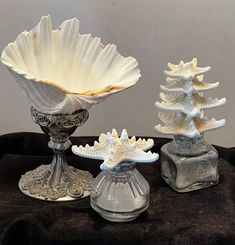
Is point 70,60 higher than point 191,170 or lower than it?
higher

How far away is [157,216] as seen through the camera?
0.64 meters

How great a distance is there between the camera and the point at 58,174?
71cm

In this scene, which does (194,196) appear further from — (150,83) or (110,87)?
(150,83)

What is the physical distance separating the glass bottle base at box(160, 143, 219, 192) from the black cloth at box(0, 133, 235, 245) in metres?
0.01

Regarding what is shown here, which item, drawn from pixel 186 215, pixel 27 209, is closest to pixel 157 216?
pixel 186 215

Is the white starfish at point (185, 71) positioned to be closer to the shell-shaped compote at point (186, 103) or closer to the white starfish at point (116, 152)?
the shell-shaped compote at point (186, 103)

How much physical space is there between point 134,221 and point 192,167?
0.42 ft

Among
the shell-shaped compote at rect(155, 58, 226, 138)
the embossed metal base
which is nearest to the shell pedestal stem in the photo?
the embossed metal base

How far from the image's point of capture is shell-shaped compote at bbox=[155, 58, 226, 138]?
68cm

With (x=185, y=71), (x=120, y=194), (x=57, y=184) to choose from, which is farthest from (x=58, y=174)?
(x=185, y=71)

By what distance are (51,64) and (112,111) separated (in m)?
0.26

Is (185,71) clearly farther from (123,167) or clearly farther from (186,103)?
(123,167)

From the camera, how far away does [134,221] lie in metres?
0.62

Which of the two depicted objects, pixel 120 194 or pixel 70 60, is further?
pixel 70 60
